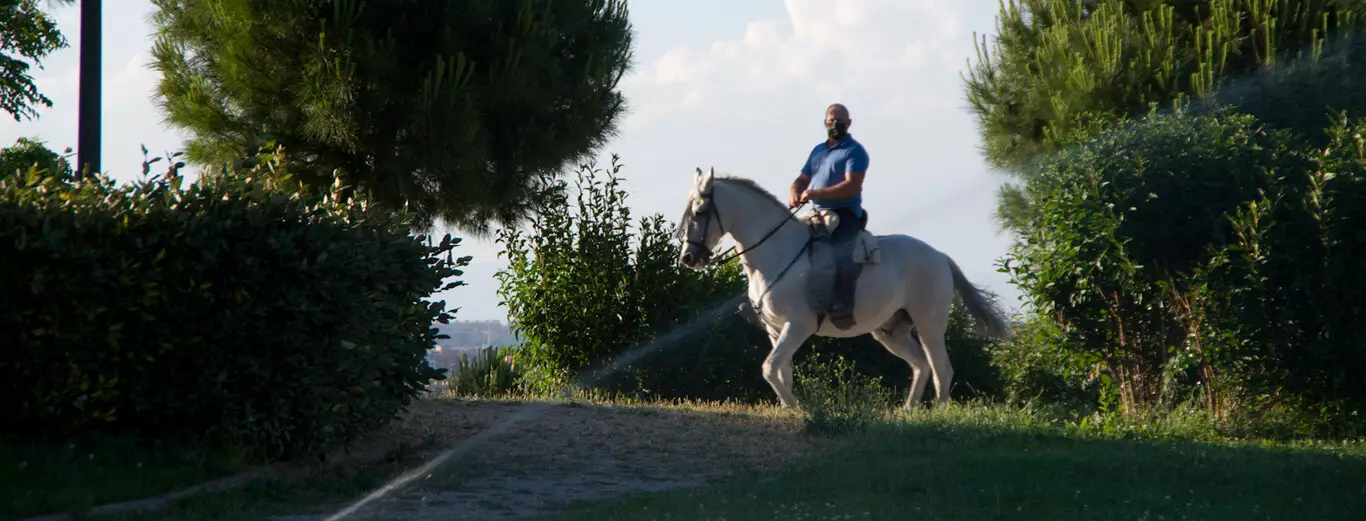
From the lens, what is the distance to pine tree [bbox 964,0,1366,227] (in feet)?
69.6

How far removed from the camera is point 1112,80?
2153 centimetres

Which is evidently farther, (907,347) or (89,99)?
(907,347)

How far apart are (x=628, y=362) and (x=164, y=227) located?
757 centimetres

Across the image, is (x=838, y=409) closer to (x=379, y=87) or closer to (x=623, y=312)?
(x=623, y=312)

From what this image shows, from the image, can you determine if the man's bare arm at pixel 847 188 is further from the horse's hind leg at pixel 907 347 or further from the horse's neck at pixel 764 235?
the horse's hind leg at pixel 907 347

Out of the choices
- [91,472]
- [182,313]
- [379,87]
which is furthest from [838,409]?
[379,87]

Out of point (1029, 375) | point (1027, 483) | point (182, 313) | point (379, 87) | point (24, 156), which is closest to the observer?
point (182, 313)

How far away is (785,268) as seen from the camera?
12.1 metres

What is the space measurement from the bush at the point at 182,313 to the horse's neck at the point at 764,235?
14.1ft

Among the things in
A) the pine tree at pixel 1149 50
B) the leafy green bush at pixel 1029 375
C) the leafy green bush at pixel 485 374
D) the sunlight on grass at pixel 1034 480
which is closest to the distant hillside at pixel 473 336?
the leafy green bush at pixel 485 374

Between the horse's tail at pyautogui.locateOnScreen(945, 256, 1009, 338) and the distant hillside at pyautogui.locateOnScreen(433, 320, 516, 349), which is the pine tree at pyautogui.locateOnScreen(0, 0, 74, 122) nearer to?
the distant hillside at pyautogui.locateOnScreen(433, 320, 516, 349)

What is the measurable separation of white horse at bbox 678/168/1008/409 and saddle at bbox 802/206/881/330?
43mm

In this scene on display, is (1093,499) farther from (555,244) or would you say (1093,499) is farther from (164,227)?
(555,244)

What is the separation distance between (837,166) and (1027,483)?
14.8 ft
